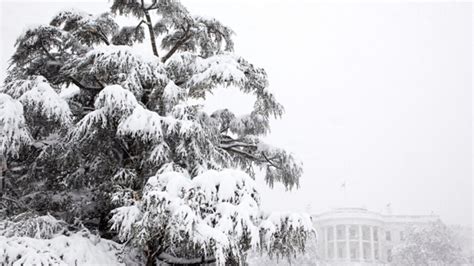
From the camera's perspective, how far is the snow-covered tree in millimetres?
4469

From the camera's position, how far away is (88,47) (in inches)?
278

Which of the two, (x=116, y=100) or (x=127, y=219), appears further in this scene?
(x=116, y=100)

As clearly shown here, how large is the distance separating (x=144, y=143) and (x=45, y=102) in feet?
4.11

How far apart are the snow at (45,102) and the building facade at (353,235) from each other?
168 ft

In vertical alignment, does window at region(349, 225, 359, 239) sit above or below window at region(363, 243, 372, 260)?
above

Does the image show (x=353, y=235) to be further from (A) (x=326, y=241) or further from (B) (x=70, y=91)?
(B) (x=70, y=91)

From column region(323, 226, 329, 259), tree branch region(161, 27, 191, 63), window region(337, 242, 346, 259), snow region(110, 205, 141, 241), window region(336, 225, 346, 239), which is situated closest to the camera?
snow region(110, 205, 141, 241)

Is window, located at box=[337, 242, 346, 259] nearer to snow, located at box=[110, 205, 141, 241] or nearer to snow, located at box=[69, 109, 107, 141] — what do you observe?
snow, located at box=[69, 109, 107, 141]

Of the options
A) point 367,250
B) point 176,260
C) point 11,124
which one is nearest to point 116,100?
point 11,124

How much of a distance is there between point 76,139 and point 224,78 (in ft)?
6.48

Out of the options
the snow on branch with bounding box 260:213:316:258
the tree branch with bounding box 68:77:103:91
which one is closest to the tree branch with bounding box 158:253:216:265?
the snow on branch with bounding box 260:213:316:258

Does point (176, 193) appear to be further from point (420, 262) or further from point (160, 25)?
point (420, 262)

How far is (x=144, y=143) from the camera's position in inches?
225

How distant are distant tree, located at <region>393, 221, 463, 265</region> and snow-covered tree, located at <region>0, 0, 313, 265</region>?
102 ft
